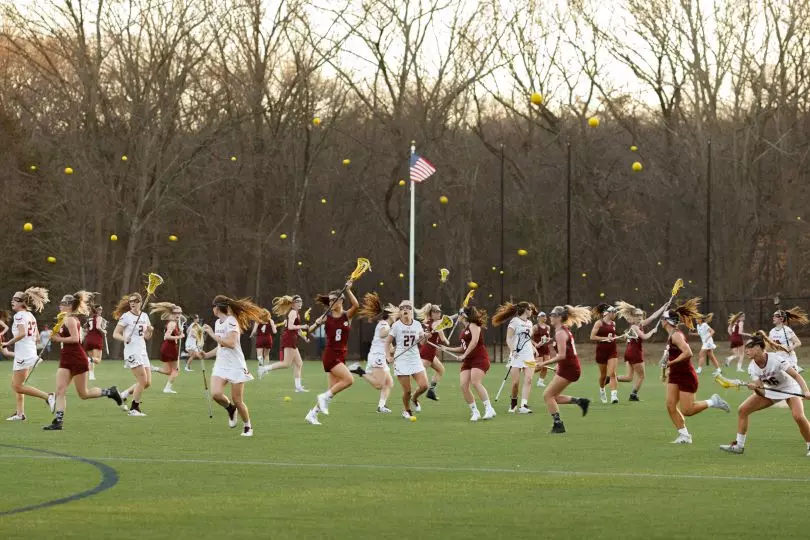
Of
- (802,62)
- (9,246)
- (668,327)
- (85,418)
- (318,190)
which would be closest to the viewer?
(668,327)

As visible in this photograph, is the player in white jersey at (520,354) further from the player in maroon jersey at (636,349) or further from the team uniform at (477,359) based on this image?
the player in maroon jersey at (636,349)

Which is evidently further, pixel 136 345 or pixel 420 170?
pixel 420 170

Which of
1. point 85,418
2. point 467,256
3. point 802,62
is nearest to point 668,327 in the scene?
point 85,418

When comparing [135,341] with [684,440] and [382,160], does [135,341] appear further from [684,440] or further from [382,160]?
[382,160]

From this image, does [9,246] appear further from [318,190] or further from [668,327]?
[668,327]

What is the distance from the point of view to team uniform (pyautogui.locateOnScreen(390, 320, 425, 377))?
22.9m

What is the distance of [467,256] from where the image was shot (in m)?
63.2

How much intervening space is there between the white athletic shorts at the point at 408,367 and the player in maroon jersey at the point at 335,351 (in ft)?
2.93

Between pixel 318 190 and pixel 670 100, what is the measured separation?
16591 mm

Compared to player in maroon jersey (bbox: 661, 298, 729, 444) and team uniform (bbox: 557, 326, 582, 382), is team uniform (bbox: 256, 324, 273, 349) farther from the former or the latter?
player in maroon jersey (bbox: 661, 298, 729, 444)

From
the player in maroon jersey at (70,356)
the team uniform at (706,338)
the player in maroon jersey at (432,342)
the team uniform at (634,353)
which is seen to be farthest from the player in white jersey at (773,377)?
Answer: the team uniform at (706,338)

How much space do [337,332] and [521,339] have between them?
382cm

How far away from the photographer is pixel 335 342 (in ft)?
73.8

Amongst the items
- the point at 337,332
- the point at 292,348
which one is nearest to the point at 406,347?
the point at 337,332
